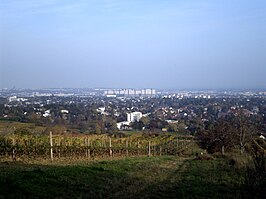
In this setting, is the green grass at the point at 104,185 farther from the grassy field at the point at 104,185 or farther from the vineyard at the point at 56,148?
the vineyard at the point at 56,148

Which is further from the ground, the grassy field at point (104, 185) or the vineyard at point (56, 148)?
the grassy field at point (104, 185)

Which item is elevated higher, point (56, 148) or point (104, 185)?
point (104, 185)

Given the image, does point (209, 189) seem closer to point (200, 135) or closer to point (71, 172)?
point (71, 172)

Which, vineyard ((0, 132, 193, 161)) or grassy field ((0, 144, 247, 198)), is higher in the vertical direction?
grassy field ((0, 144, 247, 198))

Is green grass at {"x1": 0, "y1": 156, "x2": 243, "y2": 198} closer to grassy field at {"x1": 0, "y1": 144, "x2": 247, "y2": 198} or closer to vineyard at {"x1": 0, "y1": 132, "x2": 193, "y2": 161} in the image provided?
grassy field at {"x1": 0, "y1": 144, "x2": 247, "y2": 198}

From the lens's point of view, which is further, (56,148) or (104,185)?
(56,148)

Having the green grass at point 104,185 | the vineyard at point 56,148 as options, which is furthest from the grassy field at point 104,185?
the vineyard at point 56,148

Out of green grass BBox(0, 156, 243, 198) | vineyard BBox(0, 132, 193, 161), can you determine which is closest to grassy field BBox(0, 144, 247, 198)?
green grass BBox(0, 156, 243, 198)

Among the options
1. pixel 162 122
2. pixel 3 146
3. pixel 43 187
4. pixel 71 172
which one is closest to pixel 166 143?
pixel 3 146

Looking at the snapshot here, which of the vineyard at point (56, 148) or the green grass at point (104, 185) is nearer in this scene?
the green grass at point (104, 185)

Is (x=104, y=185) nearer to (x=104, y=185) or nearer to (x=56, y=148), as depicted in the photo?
(x=104, y=185)

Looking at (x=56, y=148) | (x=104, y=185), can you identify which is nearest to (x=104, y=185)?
(x=104, y=185)
